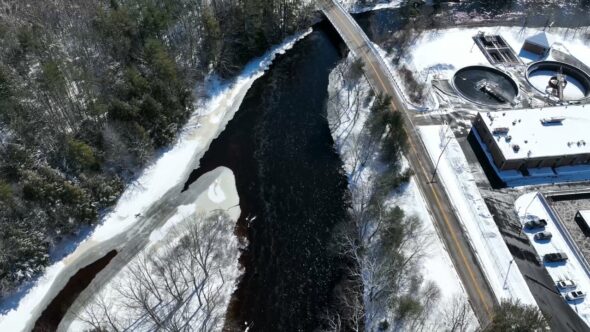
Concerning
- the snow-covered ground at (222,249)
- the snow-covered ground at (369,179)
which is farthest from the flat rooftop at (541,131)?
the snow-covered ground at (222,249)

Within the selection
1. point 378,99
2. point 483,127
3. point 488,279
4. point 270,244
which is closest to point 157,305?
point 270,244

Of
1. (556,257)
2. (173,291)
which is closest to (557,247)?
(556,257)

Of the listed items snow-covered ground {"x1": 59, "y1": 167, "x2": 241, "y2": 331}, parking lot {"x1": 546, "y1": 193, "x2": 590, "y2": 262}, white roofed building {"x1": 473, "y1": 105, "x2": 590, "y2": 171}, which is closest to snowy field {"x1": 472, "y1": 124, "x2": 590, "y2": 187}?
white roofed building {"x1": 473, "y1": 105, "x2": 590, "y2": 171}

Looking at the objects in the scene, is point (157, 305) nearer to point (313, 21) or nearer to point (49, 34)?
point (49, 34)

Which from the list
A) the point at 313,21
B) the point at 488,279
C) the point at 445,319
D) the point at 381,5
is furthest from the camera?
the point at 381,5

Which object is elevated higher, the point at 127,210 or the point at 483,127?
the point at 127,210

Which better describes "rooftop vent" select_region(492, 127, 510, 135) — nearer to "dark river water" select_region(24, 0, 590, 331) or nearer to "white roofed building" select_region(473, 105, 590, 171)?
"white roofed building" select_region(473, 105, 590, 171)

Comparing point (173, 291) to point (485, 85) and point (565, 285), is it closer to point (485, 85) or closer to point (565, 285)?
point (565, 285)
